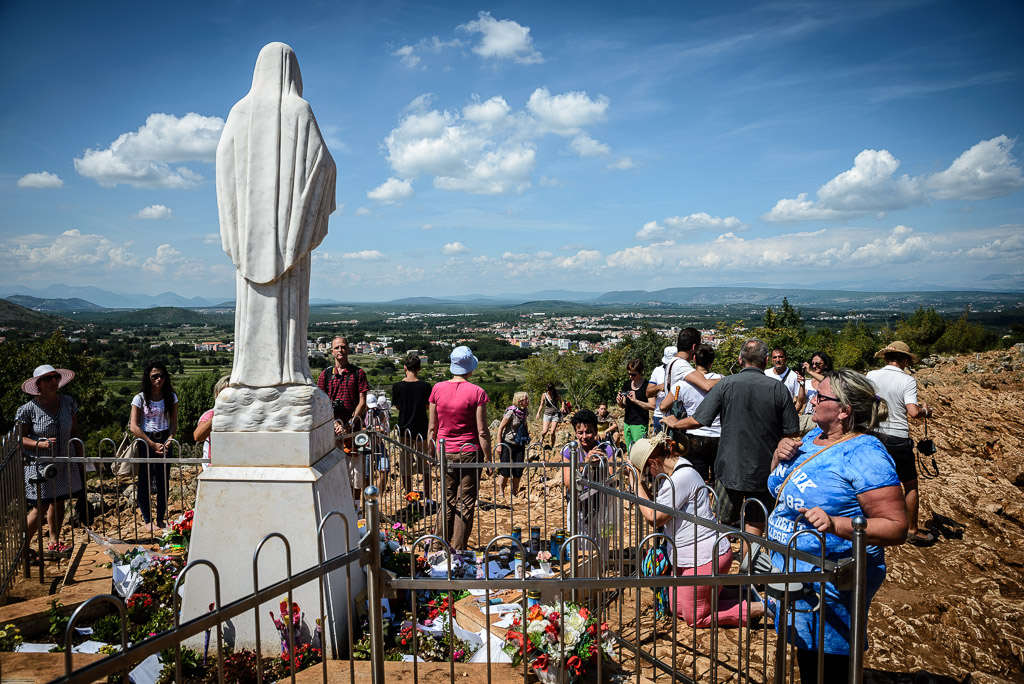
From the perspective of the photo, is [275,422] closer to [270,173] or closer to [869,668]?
[270,173]

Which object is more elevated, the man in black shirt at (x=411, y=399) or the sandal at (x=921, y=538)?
the man in black shirt at (x=411, y=399)

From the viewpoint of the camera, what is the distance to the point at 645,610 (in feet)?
14.8

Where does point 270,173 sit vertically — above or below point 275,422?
above

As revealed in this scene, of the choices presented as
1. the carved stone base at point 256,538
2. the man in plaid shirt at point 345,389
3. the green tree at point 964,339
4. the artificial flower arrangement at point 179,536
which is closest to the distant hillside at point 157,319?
the green tree at point 964,339

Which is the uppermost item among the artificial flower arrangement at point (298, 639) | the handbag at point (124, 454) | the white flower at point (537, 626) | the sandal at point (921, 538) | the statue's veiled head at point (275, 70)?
the statue's veiled head at point (275, 70)

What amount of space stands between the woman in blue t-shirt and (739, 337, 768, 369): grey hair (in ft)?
6.53

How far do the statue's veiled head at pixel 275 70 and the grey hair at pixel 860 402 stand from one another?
364 centimetres

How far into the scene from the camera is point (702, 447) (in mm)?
5578

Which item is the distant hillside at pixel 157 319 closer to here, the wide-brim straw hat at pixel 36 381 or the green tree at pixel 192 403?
the green tree at pixel 192 403

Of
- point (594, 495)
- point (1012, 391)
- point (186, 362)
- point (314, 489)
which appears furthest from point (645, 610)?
point (186, 362)

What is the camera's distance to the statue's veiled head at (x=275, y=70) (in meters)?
3.62

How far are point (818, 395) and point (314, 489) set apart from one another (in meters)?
2.84

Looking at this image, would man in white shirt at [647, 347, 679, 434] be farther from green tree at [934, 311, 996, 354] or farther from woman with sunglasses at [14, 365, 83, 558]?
green tree at [934, 311, 996, 354]

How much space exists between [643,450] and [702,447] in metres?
1.52
